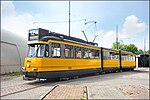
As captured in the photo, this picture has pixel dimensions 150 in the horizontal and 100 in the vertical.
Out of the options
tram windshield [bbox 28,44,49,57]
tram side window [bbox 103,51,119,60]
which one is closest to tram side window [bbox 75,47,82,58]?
tram windshield [bbox 28,44,49,57]

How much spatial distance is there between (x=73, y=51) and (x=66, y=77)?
2.14 metres

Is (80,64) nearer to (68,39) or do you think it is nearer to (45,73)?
(68,39)

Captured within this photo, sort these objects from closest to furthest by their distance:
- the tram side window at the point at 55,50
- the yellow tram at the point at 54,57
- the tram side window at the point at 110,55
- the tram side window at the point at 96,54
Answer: the yellow tram at the point at 54,57 < the tram side window at the point at 55,50 < the tram side window at the point at 96,54 < the tram side window at the point at 110,55

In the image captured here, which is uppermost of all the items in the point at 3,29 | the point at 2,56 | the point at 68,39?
the point at 3,29

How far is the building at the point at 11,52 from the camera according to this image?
74.2ft

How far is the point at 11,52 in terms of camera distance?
24.7m

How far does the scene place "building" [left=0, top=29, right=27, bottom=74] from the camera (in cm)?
2262

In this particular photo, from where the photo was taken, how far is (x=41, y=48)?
14344 mm

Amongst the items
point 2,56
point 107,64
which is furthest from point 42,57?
point 107,64

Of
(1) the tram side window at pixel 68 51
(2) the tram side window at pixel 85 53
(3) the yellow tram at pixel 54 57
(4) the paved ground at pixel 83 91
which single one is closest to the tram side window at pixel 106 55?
(3) the yellow tram at pixel 54 57

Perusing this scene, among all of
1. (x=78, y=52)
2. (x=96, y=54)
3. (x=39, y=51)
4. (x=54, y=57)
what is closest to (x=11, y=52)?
(x=96, y=54)

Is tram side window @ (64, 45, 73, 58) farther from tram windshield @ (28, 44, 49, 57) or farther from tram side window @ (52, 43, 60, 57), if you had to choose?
tram windshield @ (28, 44, 49, 57)

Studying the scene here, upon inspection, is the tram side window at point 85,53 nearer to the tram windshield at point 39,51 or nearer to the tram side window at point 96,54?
the tram side window at point 96,54

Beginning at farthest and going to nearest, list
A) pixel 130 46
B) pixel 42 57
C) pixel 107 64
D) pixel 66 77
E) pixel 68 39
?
1. pixel 130 46
2. pixel 107 64
3. pixel 68 39
4. pixel 66 77
5. pixel 42 57
